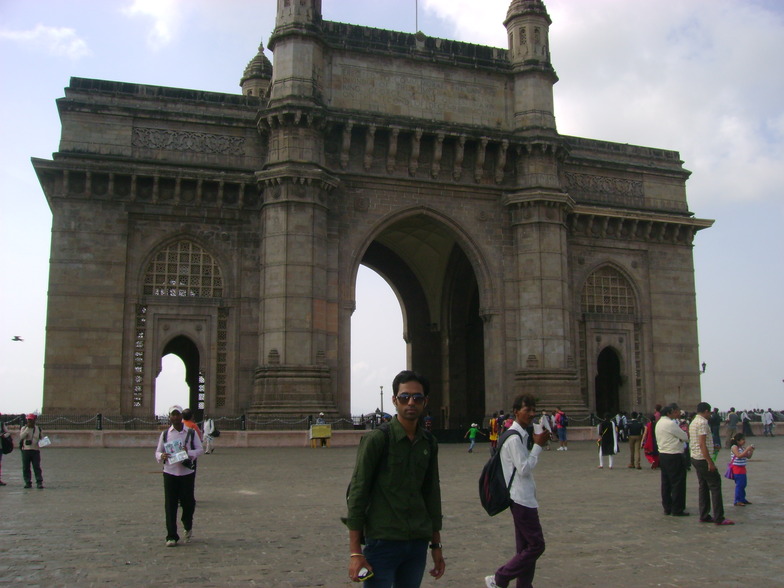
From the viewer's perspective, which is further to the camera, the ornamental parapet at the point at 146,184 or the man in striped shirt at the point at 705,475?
the ornamental parapet at the point at 146,184

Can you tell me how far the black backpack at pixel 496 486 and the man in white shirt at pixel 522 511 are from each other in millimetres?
40

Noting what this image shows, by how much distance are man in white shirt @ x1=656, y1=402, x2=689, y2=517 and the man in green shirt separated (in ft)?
23.1

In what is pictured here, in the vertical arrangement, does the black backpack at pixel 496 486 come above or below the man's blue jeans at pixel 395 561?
above

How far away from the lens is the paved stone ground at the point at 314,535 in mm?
7656

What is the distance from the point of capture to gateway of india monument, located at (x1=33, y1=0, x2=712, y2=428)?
28.5 metres

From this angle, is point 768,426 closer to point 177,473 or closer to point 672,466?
point 672,466

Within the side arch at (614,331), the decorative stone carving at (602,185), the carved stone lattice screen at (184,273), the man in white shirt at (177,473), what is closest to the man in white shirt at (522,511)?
the man in white shirt at (177,473)

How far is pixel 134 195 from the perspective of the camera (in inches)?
1152

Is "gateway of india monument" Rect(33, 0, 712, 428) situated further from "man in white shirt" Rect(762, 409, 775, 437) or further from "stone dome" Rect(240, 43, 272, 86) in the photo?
"stone dome" Rect(240, 43, 272, 86)

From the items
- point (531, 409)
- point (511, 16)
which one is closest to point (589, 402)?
point (511, 16)

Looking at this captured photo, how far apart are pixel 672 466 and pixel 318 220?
63.8ft

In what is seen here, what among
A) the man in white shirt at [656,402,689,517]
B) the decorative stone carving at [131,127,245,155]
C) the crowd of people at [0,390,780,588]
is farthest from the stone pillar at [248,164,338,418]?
the man in white shirt at [656,402,689,517]

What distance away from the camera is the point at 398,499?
5.05m

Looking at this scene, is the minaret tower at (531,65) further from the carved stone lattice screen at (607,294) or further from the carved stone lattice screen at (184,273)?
the carved stone lattice screen at (184,273)
